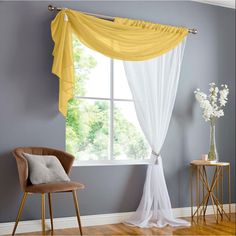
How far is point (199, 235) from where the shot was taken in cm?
396

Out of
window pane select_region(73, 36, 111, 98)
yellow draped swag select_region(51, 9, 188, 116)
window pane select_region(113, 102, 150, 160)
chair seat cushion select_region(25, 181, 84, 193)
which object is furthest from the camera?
window pane select_region(113, 102, 150, 160)

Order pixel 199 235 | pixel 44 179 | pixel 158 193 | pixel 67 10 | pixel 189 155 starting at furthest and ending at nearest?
pixel 189 155, pixel 158 193, pixel 67 10, pixel 199 235, pixel 44 179

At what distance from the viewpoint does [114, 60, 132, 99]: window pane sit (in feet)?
15.5

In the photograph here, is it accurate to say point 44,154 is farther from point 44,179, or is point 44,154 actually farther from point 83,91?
point 83,91

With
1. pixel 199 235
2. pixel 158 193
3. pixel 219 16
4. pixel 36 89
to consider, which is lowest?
pixel 199 235

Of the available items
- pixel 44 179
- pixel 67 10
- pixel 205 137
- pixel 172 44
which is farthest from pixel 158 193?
pixel 67 10

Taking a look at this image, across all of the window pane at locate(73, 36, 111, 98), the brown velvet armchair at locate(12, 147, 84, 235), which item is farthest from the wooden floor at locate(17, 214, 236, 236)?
the window pane at locate(73, 36, 111, 98)

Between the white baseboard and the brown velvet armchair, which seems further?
the white baseboard

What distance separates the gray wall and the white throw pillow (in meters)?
0.33

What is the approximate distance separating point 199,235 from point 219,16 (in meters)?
2.93

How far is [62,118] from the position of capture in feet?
14.1

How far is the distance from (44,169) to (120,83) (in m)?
1.54

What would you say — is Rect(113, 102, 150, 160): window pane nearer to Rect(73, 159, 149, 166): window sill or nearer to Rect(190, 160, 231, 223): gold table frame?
Rect(73, 159, 149, 166): window sill

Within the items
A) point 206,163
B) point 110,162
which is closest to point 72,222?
point 110,162
